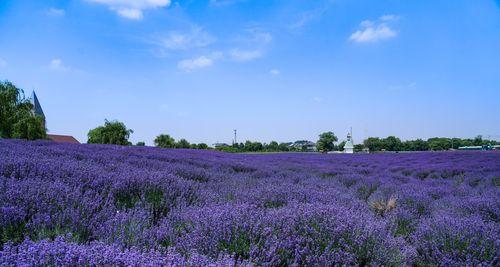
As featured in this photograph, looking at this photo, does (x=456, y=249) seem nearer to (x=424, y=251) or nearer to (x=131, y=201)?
Result: (x=424, y=251)

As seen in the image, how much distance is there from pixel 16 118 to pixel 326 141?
180 feet

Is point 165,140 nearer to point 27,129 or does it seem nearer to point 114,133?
point 114,133

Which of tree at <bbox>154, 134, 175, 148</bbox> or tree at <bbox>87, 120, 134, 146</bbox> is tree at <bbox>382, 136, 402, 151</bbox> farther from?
tree at <bbox>87, 120, 134, 146</bbox>

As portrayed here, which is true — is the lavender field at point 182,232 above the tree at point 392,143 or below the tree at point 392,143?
below

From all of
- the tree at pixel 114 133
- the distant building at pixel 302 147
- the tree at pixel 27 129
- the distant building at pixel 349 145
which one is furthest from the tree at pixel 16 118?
the distant building at pixel 302 147

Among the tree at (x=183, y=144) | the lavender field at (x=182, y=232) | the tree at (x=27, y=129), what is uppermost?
the tree at (x=27, y=129)

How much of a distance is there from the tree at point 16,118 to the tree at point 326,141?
5232 centimetres

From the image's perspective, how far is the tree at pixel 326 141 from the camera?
68.1m

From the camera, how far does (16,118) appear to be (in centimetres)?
2245

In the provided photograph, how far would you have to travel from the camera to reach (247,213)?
2.32m

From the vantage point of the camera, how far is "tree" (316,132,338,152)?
2680 inches

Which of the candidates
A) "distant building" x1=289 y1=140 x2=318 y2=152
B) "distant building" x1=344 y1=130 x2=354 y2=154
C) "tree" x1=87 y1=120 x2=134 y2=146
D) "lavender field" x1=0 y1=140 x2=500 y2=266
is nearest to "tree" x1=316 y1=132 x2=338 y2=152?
"distant building" x1=289 y1=140 x2=318 y2=152

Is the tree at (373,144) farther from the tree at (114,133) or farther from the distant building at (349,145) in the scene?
the tree at (114,133)

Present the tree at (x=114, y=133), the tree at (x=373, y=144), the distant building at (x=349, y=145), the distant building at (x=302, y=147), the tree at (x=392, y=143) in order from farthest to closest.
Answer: the tree at (x=373, y=144) < the tree at (x=392, y=143) < the distant building at (x=302, y=147) < the distant building at (x=349, y=145) < the tree at (x=114, y=133)
